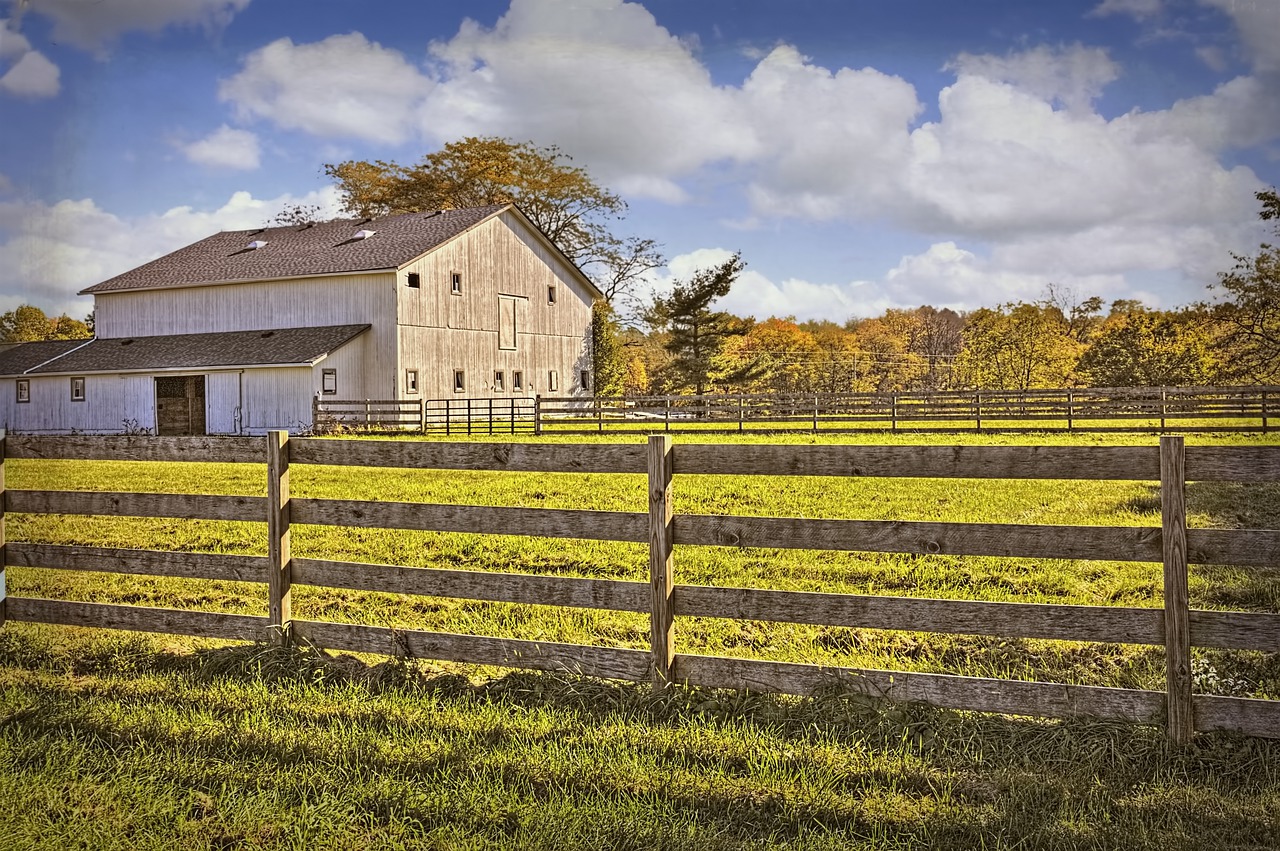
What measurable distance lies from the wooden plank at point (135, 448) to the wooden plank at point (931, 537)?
9.63 feet

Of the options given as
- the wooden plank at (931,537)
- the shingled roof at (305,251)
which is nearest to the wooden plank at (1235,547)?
the wooden plank at (931,537)

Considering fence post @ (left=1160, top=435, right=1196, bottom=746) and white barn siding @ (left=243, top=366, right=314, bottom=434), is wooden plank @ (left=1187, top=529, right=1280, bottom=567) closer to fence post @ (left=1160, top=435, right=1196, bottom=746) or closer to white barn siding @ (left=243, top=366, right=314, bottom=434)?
fence post @ (left=1160, top=435, right=1196, bottom=746)

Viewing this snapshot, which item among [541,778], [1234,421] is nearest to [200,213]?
[1234,421]

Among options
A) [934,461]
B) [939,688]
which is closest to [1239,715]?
[939,688]

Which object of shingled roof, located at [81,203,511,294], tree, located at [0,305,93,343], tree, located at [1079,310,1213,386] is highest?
shingled roof, located at [81,203,511,294]

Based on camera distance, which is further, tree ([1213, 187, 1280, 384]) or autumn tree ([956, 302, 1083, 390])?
autumn tree ([956, 302, 1083, 390])

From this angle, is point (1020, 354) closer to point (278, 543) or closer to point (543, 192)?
point (543, 192)

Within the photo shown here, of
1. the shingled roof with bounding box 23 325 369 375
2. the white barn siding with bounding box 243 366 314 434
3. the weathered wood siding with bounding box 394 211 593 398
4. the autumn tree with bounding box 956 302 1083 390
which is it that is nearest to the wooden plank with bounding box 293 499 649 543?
the shingled roof with bounding box 23 325 369 375

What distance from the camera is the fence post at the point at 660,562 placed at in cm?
490

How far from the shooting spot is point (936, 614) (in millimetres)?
4574

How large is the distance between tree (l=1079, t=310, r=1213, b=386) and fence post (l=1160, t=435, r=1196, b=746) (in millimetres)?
Result: 41441

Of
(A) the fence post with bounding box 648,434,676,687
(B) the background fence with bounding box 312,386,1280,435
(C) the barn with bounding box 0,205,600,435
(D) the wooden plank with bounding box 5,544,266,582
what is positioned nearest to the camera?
(A) the fence post with bounding box 648,434,676,687

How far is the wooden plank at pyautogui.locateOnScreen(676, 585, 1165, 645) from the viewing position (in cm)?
430

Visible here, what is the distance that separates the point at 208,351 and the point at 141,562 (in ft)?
105
